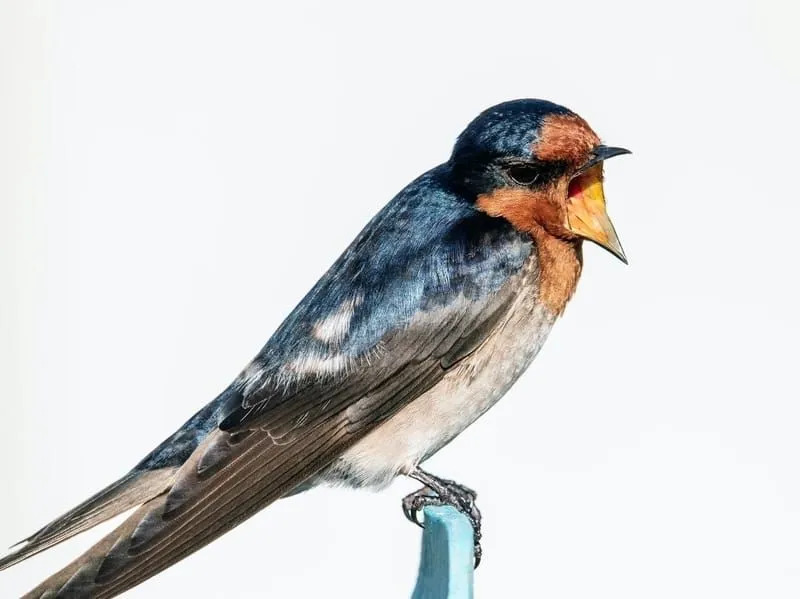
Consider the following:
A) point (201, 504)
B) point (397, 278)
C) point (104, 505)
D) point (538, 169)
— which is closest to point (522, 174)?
point (538, 169)

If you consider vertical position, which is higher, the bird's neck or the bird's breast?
the bird's neck

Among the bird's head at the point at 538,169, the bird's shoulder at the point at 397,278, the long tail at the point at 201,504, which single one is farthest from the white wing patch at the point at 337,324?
the bird's head at the point at 538,169

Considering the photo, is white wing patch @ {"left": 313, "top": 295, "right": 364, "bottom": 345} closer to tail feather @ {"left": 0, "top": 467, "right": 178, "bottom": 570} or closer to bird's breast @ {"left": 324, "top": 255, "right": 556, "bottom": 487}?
bird's breast @ {"left": 324, "top": 255, "right": 556, "bottom": 487}

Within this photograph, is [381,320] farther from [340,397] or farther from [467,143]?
[467,143]

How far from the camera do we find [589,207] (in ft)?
7.56

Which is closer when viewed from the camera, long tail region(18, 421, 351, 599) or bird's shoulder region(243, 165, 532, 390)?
long tail region(18, 421, 351, 599)

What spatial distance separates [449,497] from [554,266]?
0.43 meters

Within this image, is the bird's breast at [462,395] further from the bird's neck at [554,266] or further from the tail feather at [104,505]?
the tail feather at [104,505]

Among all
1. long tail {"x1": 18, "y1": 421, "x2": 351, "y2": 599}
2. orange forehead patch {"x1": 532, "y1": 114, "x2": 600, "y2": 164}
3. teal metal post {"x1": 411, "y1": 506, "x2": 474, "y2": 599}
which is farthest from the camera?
orange forehead patch {"x1": 532, "y1": 114, "x2": 600, "y2": 164}

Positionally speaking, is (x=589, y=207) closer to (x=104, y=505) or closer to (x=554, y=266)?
(x=554, y=266)

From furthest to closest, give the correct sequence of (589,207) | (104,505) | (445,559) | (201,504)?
(589,207) < (104,505) < (201,504) < (445,559)

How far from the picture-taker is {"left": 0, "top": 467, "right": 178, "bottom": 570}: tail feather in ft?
6.93

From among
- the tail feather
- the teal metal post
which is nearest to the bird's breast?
the tail feather

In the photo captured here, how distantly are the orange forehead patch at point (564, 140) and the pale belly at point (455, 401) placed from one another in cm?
24
